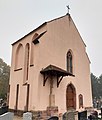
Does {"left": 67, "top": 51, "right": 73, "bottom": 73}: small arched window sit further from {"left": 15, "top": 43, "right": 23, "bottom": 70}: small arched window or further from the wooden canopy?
{"left": 15, "top": 43, "right": 23, "bottom": 70}: small arched window

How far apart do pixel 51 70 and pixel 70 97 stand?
500 centimetres

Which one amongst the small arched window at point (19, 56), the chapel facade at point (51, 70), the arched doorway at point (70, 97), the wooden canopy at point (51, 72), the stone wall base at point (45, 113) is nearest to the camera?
the stone wall base at point (45, 113)

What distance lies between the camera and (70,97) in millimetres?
16547

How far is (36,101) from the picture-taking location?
1283 centimetres

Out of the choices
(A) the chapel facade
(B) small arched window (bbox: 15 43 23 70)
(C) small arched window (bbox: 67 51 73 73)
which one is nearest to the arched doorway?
(A) the chapel facade

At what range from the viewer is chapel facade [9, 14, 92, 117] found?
1353 cm

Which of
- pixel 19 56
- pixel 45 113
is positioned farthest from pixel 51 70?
pixel 19 56

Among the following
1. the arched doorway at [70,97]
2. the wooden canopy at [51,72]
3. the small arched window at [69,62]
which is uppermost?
the small arched window at [69,62]

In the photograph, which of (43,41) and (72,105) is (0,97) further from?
(43,41)

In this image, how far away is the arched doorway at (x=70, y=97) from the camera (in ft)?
52.6

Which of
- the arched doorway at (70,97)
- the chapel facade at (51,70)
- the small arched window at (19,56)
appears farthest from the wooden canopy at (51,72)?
the small arched window at (19,56)

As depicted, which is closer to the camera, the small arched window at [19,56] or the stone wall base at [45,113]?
the stone wall base at [45,113]

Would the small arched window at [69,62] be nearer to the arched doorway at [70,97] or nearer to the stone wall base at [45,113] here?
the arched doorway at [70,97]

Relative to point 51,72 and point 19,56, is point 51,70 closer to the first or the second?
point 51,72
